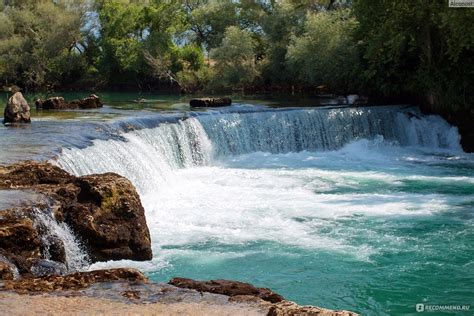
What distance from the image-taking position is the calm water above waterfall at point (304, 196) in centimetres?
1005

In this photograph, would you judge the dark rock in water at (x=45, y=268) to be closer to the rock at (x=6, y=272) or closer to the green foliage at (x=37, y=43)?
the rock at (x=6, y=272)

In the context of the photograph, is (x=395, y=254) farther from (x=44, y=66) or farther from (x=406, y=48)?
(x=44, y=66)

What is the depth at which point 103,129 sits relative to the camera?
1842 cm

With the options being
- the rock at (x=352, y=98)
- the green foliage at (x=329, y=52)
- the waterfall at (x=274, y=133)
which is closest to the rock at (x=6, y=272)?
the waterfall at (x=274, y=133)

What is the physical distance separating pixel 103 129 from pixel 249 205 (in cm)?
563

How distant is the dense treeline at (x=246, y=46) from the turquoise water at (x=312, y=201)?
2315 mm

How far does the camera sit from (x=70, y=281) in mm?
7227

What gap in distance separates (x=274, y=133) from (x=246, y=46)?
16.1m

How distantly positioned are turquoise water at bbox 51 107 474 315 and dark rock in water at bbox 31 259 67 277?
3.93 feet

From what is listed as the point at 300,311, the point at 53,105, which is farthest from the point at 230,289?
the point at 53,105

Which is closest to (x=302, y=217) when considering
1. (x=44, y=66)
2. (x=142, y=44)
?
(x=142, y=44)

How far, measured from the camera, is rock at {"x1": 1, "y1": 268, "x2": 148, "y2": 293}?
22.9 feet

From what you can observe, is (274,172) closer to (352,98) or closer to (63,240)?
(63,240)

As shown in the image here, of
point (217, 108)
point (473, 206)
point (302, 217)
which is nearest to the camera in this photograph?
point (302, 217)
